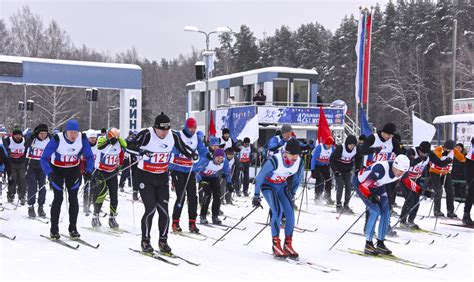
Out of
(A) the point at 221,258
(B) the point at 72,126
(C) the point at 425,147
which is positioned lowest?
(A) the point at 221,258

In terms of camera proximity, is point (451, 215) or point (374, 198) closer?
point (374, 198)

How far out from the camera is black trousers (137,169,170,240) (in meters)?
7.81

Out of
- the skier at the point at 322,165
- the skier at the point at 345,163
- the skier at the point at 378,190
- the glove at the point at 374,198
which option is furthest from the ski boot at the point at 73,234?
the skier at the point at 322,165

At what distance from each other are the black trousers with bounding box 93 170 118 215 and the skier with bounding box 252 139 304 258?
3.30 metres

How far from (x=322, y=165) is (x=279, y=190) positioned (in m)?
6.95

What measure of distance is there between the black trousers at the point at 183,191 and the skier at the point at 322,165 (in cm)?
511

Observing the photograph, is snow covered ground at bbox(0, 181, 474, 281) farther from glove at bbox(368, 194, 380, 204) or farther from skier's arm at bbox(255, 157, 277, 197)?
skier's arm at bbox(255, 157, 277, 197)

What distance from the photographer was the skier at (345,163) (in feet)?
43.2

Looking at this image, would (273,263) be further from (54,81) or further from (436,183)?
(54,81)

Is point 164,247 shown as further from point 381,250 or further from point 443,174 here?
point 443,174

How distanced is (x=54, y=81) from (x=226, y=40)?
5262cm

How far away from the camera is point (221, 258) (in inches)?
309

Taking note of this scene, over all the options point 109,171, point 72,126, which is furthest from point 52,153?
point 109,171

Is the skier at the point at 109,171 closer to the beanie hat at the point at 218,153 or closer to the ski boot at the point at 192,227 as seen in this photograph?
the ski boot at the point at 192,227
